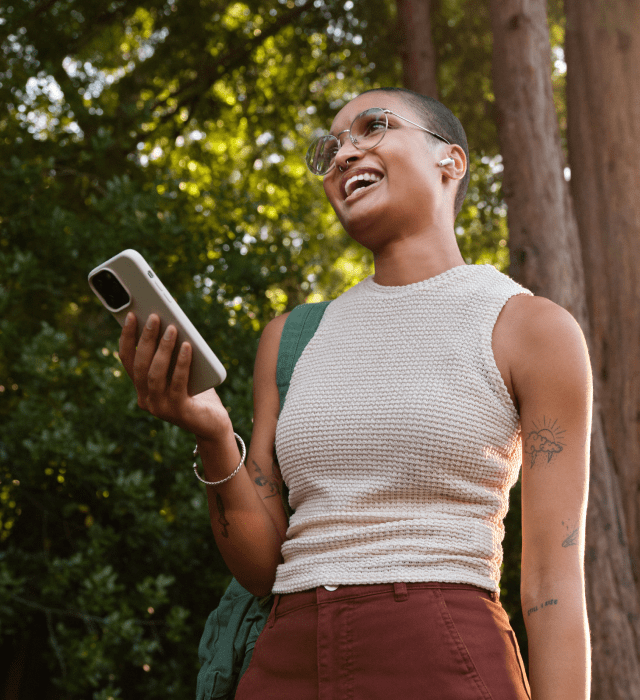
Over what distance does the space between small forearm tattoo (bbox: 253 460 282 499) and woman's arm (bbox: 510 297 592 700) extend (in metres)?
0.64

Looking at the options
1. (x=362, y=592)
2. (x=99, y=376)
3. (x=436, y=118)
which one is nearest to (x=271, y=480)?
(x=362, y=592)

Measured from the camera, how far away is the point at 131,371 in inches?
62.7

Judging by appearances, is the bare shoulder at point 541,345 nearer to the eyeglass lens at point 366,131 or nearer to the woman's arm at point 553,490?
the woman's arm at point 553,490

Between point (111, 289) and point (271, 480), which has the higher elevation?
point (111, 289)

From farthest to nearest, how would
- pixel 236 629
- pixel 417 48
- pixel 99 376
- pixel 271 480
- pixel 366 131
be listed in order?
pixel 417 48, pixel 99 376, pixel 366 131, pixel 271 480, pixel 236 629

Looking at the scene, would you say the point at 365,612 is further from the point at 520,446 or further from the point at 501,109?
the point at 501,109

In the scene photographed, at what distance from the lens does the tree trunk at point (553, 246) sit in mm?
3574

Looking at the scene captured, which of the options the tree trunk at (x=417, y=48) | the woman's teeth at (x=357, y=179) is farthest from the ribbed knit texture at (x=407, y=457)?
the tree trunk at (x=417, y=48)

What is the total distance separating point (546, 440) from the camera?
152 cm

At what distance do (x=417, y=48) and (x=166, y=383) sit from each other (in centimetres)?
476

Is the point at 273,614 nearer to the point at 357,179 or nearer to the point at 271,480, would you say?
the point at 271,480

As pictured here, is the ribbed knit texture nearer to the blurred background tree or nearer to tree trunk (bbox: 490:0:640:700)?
the blurred background tree

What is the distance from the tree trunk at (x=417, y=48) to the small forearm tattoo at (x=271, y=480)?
4.21 metres

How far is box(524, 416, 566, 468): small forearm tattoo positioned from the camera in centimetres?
152
